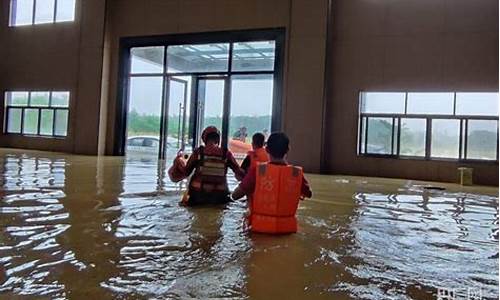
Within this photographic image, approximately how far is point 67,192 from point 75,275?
3108 mm

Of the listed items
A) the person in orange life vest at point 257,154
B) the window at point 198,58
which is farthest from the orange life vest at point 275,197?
the window at point 198,58

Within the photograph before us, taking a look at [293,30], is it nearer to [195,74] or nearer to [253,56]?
[253,56]

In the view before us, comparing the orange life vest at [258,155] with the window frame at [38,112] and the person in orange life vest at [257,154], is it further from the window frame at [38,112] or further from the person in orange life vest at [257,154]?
the window frame at [38,112]

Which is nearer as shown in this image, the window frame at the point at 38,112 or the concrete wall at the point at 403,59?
the concrete wall at the point at 403,59

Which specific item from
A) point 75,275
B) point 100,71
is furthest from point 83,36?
point 75,275

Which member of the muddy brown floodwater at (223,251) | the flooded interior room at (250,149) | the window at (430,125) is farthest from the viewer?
the window at (430,125)

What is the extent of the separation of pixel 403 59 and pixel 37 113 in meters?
11.6

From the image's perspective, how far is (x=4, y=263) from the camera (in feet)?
7.72

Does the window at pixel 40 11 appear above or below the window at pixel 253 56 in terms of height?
above

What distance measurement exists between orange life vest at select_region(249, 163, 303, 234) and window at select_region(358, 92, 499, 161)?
7589 millimetres

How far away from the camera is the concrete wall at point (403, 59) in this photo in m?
9.66

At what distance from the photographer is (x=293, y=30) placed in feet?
36.2

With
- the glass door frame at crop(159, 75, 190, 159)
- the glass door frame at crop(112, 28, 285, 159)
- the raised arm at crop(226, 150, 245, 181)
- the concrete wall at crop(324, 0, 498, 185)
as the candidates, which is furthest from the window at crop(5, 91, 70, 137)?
the raised arm at crop(226, 150, 245, 181)

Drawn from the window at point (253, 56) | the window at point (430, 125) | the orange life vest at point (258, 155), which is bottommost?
the orange life vest at point (258, 155)
